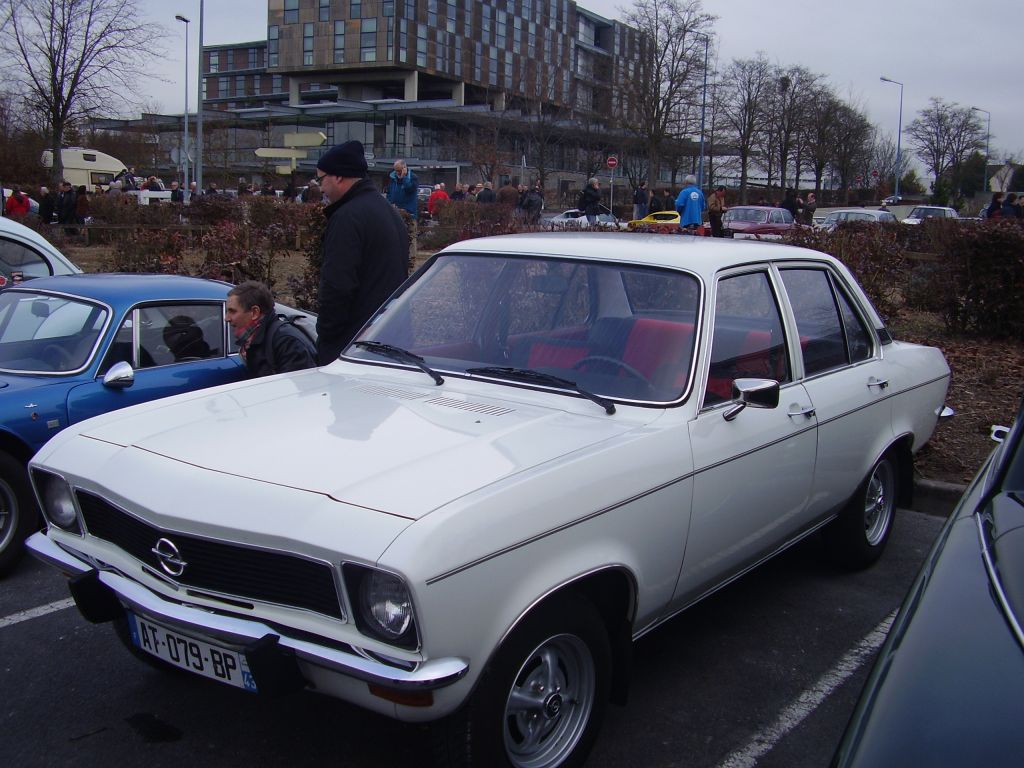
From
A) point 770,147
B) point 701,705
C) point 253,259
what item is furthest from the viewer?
point 770,147

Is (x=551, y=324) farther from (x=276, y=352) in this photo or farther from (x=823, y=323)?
(x=276, y=352)

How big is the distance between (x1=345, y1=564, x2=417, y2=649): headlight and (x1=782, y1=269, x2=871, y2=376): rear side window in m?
2.51

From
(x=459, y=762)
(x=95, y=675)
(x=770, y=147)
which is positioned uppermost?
(x=770, y=147)

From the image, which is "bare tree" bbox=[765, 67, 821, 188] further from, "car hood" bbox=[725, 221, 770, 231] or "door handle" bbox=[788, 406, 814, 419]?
"door handle" bbox=[788, 406, 814, 419]

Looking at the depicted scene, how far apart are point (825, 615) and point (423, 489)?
266cm

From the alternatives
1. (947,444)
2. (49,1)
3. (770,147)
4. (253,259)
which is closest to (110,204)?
(49,1)

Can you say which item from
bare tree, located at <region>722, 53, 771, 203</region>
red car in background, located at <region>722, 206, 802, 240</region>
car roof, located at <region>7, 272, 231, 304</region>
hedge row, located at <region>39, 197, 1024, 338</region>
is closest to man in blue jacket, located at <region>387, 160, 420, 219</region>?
hedge row, located at <region>39, 197, 1024, 338</region>

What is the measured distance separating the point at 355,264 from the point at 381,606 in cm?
322

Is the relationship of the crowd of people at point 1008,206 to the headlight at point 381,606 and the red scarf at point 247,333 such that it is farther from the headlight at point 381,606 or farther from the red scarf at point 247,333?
the headlight at point 381,606

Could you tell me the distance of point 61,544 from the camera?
3.31 meters

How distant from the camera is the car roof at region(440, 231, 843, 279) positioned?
3.96 metres

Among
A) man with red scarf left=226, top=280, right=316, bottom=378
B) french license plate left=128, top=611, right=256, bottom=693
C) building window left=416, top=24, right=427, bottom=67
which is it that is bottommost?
french license plate left=128, top=611, right=256, bottom=693

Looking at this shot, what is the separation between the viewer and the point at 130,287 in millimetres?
5652

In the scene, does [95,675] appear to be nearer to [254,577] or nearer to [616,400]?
[254,577]
